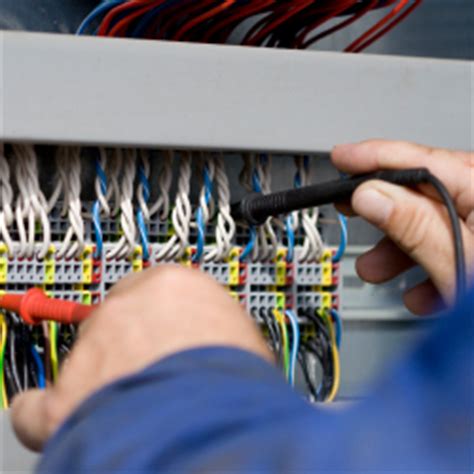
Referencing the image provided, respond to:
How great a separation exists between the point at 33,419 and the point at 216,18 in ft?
1.79

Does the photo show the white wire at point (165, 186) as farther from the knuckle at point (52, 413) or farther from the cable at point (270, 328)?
the knuckle at point (52, 413)

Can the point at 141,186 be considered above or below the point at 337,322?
above

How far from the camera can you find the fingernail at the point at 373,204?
66 cm

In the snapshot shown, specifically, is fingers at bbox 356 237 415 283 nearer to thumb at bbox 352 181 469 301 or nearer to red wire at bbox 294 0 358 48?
thumb at bbox 352 181 469 301

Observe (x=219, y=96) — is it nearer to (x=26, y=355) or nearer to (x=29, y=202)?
(x=29, y=202)

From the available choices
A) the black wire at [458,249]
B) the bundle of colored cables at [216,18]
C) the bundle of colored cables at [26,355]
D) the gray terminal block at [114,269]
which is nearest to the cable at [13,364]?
the bundle of colored cables at [26,355]

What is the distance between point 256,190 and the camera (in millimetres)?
882

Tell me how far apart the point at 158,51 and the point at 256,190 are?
214 mm

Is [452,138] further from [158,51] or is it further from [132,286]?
[132,286]

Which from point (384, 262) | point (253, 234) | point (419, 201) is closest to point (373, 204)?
point (419, 201)

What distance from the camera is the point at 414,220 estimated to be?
2.21ft

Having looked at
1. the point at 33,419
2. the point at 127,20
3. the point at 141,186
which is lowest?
the point at 33,419

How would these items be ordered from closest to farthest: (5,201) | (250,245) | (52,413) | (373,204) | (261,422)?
(261,422)
(52,413)
(373,204)
(5,201)
(250,245)

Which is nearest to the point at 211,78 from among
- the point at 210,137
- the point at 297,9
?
the point at 210,137
